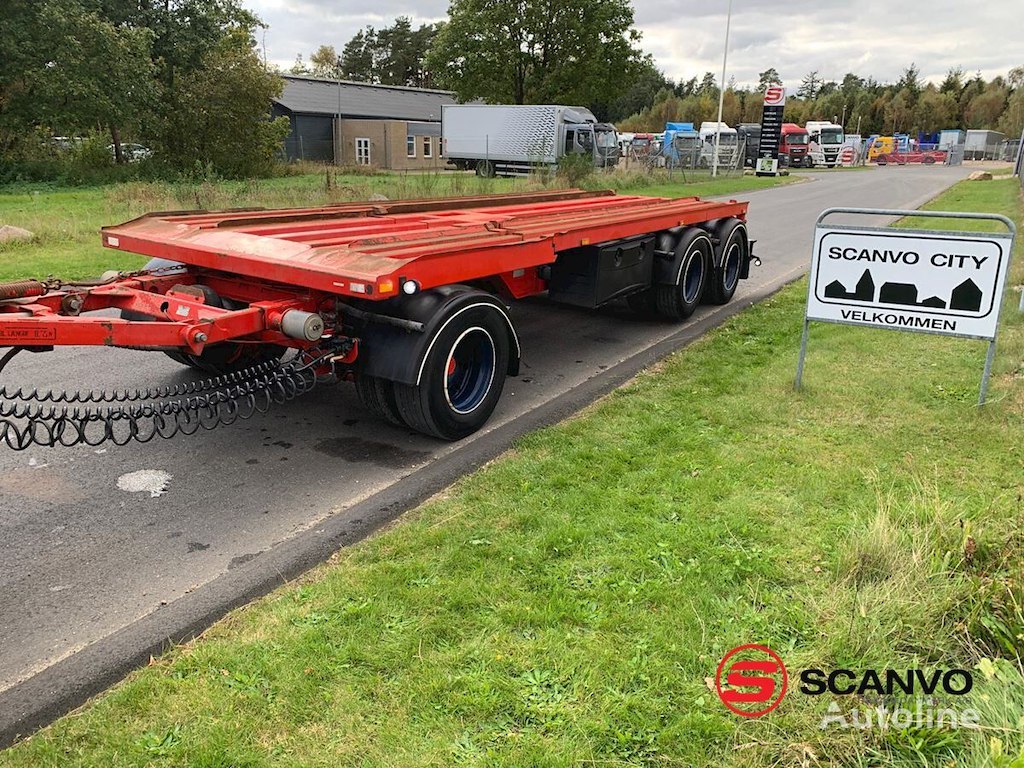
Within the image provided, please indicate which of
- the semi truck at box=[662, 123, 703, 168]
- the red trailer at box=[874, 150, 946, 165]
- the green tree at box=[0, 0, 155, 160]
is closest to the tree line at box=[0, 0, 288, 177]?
the green tree at box=[0, 0, 155, 160]

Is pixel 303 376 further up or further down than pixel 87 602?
further up

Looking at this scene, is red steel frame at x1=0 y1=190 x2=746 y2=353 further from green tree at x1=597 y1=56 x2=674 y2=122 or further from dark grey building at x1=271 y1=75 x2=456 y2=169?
green tree at x1=597 y1=56 x2=674 y2=122

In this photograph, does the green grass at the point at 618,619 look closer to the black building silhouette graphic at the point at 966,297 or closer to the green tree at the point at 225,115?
the black building silhouette graphic at the point at 966,297

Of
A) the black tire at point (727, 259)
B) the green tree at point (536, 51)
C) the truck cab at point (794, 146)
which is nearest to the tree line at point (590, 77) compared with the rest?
the green tree at point (536, 51)

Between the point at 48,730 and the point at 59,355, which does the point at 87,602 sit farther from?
the point at 59,355

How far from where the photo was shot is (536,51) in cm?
3872

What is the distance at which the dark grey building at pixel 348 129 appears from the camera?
156 ft

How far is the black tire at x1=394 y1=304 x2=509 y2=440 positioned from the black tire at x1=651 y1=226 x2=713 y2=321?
3348 mm

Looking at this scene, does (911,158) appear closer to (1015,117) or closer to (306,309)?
(1015,117)

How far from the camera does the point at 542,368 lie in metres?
6.89

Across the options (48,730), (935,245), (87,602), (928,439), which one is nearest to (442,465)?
(87,602)

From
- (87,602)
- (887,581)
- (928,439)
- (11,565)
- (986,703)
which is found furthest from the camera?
(928,439)

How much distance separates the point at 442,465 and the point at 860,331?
5.03 metres

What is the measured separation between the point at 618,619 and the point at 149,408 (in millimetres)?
Result: 2437
